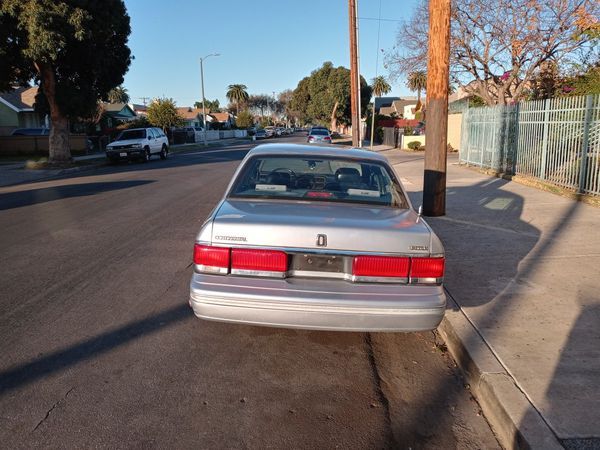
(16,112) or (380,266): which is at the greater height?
(16,112)

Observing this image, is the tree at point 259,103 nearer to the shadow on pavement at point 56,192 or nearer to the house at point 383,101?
the house at point 383,101

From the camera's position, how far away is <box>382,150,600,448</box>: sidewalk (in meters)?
3.07

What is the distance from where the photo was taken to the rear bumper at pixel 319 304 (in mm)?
3488

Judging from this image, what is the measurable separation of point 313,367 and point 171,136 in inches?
1940

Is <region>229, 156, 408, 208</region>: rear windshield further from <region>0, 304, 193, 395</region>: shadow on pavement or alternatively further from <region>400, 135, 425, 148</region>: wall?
<region>400, 135, 425, 148</region>: wall

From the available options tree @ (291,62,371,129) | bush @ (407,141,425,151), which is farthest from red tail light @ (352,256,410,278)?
tree @ (291,62,371,129)

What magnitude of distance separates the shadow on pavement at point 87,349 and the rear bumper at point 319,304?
3.62 feet

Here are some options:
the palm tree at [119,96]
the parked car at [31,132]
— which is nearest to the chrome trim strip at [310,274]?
the parked car at [31,132]

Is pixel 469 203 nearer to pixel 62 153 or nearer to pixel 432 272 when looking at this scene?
pixel 432 272

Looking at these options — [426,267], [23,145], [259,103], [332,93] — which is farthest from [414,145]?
[259,103]

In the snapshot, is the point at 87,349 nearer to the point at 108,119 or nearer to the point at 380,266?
the point at 380,266

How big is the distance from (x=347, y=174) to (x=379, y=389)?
208cm

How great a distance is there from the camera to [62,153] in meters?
22.8

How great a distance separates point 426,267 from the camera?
364 centimetres
